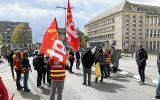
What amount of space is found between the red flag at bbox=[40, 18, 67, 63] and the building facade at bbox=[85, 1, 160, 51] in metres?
87.6

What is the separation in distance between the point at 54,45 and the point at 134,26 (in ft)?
318

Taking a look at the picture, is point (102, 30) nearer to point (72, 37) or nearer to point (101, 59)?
point (101, 59)

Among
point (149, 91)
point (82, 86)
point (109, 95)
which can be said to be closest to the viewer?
point (109, 95)

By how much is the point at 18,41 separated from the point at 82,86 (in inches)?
4193

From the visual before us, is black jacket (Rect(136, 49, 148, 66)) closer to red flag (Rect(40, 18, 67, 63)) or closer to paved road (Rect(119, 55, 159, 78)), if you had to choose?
paved road (Rect(119, 55, 159, 78))

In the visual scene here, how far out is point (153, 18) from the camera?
109 meters

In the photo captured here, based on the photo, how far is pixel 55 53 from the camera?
820cm

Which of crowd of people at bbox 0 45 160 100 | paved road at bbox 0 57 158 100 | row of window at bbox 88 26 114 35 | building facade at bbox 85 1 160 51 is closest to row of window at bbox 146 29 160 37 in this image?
building facade at bbox 85 1 160 51

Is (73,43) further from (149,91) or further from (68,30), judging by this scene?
(149,91)

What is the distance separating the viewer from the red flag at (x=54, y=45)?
26.9 ft

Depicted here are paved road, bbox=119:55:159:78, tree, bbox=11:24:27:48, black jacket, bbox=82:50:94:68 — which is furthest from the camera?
tree, bbox=11:24:27:48

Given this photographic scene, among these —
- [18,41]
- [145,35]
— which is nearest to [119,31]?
[145,35]

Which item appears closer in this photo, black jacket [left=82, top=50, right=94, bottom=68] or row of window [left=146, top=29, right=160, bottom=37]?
black jacket [left=82, top=50, right=94, bottom=68]

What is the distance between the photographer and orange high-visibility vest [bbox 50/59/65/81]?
8.45m
